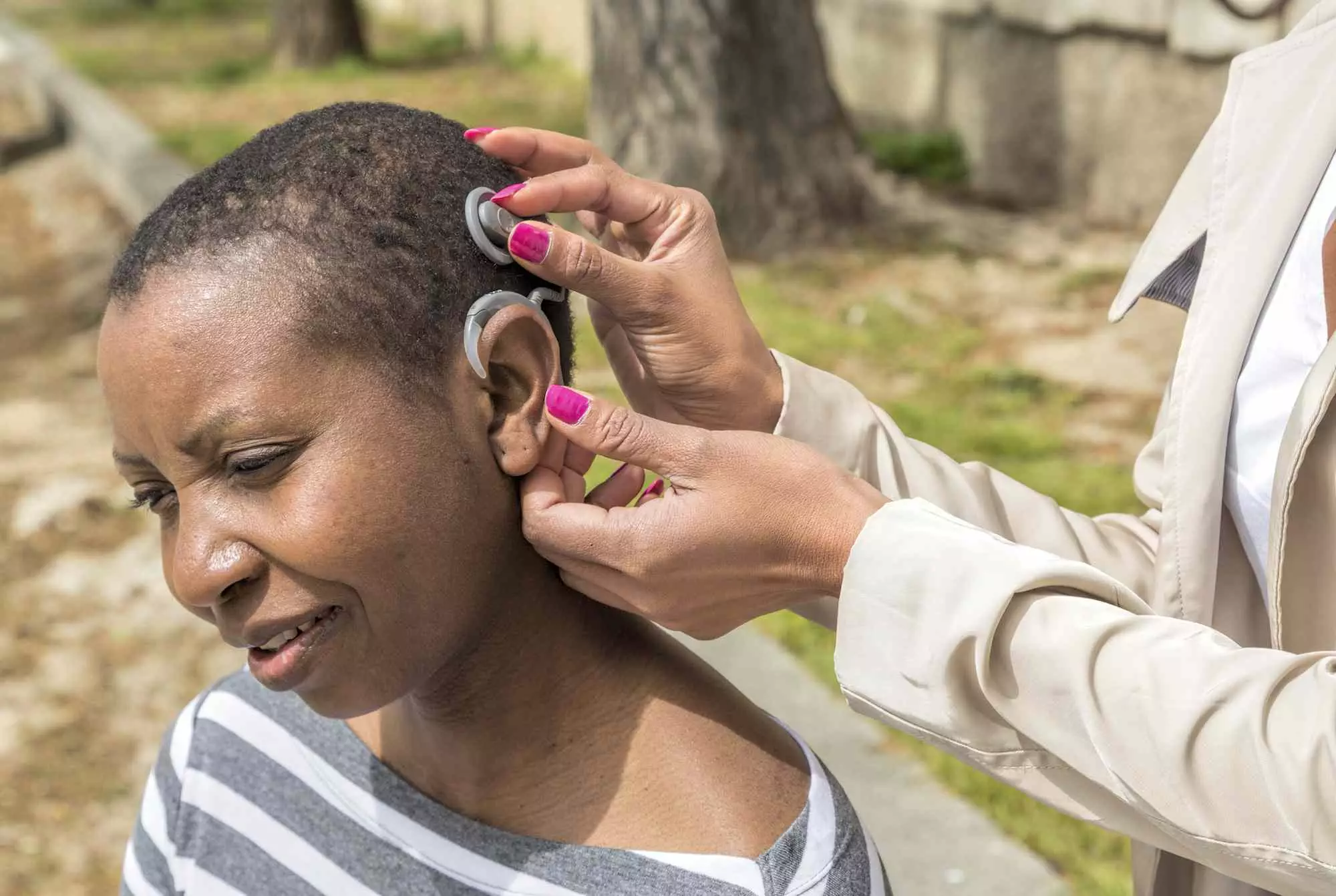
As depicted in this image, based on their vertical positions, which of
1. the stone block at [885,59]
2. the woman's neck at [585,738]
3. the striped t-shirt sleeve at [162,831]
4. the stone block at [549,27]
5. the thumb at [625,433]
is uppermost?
the thumb at [625,433]

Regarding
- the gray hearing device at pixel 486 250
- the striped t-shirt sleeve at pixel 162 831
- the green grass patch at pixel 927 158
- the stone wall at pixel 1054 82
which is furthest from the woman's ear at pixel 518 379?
the green grass patch at pixel 927 158

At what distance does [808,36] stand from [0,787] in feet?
16.7

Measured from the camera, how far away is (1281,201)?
1883mm

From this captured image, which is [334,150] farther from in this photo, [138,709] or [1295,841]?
[138,709]

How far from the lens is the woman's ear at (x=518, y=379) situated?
5.76 ft

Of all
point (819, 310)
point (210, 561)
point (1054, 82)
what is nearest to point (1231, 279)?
point (210, 561)

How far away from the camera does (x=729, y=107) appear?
7.20m

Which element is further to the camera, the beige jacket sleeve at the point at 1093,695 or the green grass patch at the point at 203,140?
the green grass patch at the point at 203,140

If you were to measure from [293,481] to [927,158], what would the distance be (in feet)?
24.6

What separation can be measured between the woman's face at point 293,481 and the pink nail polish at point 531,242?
6.3 inches

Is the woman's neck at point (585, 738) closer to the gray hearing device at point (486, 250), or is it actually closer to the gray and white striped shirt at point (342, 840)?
the gray and white striped shirt at point (342, 840)

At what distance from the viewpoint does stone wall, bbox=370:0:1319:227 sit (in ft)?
23.0

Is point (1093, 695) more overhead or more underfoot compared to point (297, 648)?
more overhead

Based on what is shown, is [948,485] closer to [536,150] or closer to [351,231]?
[536,150]
